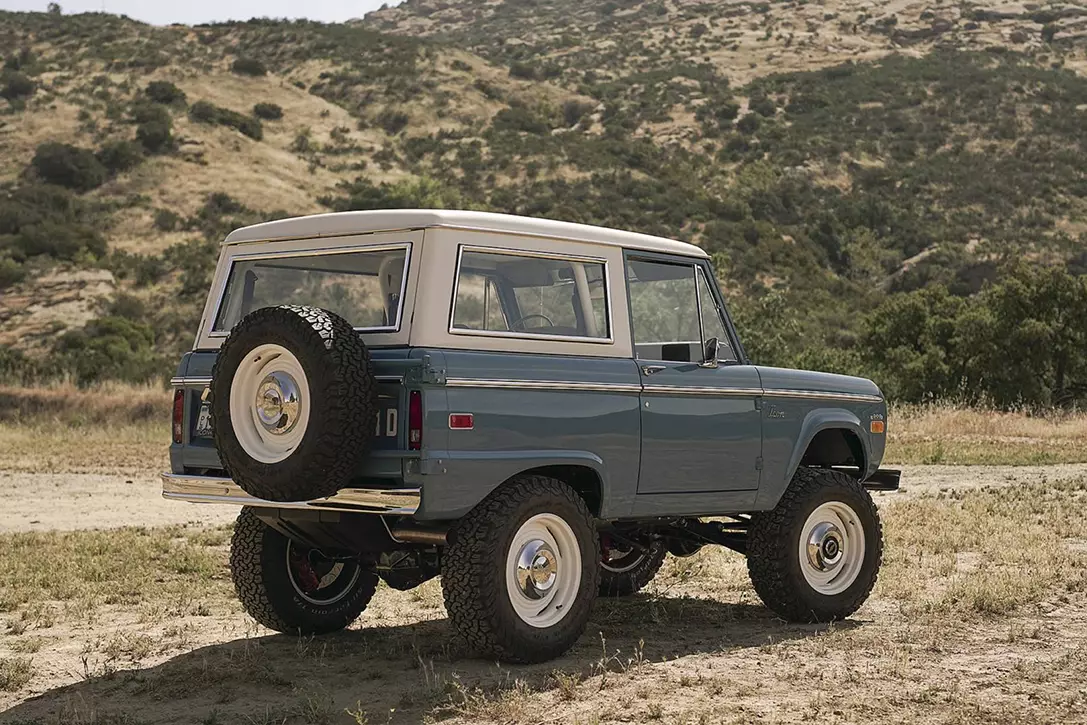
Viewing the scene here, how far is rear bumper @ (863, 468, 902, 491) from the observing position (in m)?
9.70

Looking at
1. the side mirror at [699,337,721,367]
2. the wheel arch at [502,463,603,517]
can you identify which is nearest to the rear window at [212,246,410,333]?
the wheel arch at [502,463,603,517]

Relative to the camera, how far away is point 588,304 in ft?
26.7

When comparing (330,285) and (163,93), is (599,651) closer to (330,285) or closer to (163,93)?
(330,285)

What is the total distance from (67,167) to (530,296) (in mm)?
51899

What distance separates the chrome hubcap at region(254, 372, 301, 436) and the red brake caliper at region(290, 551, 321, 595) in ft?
6.02

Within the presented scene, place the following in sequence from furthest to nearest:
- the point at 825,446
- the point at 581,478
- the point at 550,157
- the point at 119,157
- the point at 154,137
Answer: the point at 550,157 → the point at 154,137 → the point at 119,157 → the point at 825,446 → the point at 581,478

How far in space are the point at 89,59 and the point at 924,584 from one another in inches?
2694

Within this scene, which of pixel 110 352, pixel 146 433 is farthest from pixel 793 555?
pixel 110 352

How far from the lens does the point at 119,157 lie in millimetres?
57625

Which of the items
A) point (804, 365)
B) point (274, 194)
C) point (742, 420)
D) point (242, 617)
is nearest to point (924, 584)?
point (742, 420)

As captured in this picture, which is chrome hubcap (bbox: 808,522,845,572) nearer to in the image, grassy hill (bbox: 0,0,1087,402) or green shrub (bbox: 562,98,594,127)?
grassy hill (bbox: 0,0,1087,402)

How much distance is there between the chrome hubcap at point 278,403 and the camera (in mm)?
7027

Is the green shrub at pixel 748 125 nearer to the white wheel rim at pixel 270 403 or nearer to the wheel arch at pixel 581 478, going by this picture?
the wheel arch at pixel 581 478

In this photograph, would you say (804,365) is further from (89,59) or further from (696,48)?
(696,48)
